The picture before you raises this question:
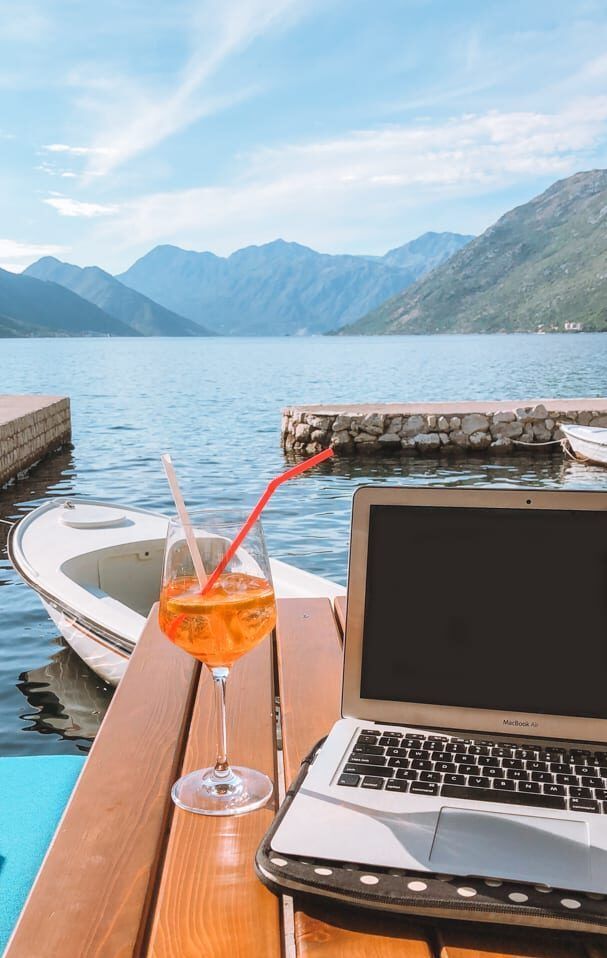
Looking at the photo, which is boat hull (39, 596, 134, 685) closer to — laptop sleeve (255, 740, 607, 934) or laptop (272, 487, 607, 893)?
laptop (272, 487, 607, 893)

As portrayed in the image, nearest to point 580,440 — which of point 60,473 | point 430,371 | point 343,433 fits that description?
point 343,433

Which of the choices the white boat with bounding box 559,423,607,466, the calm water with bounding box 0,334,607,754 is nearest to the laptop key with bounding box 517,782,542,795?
the calm water with bounding box 0,334,607,754

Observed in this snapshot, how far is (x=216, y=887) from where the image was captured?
43.4 inches

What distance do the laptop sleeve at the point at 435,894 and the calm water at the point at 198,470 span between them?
479 centimetres

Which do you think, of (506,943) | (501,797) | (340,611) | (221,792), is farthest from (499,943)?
(340,611)

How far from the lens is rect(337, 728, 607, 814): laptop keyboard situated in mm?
1210

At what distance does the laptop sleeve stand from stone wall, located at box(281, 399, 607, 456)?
18892mm

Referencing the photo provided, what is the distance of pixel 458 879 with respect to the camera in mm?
1033

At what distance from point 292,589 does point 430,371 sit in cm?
5721

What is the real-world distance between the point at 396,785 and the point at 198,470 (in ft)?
61.3

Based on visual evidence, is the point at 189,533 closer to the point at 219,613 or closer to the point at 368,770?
the point at 219,613

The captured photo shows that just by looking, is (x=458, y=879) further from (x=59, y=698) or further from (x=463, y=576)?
(x=59, y=698)

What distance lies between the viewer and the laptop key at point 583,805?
117 centimetres

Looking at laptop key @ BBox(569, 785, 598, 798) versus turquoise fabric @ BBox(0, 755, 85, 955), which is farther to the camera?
turquoise fabric @ BBox(0, 755, 85, 955)
